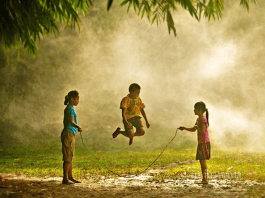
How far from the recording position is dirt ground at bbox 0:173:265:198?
5371 mm

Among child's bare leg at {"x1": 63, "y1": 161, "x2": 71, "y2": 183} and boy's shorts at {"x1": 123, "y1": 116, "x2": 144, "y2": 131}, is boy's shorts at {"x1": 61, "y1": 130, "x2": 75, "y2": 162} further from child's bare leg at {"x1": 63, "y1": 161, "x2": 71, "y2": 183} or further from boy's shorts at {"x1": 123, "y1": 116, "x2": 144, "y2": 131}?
boy's shorts at {"x1": 123, "y1": 116, "x2": 144, "y2": 131}

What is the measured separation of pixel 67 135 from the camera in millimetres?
6184

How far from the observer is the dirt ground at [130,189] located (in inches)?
211

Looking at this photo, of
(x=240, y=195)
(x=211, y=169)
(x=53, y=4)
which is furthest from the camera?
(x=211, y=169)

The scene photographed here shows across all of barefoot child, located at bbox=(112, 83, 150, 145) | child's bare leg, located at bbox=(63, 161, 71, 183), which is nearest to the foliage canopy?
barefoot child, located at bbox=(112, 83, 150, 145)

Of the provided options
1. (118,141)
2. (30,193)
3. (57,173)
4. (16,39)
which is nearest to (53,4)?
(16,39)

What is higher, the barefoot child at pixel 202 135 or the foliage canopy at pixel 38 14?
the foliage canopy at pixel 38 14

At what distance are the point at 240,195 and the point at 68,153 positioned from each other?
397 cm

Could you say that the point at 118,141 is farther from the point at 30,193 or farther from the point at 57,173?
the point at 30,193

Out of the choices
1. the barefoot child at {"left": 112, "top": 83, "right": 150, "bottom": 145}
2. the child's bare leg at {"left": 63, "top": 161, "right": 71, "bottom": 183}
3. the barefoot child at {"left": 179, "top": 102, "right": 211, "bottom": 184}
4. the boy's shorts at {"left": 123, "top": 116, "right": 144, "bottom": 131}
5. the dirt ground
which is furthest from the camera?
the child's bare leg at {"left": 63, "top": 161, "right": 71, "bottom": 183}

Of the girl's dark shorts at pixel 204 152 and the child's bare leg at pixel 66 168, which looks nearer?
the girl's dark shorts at pixel 204 152

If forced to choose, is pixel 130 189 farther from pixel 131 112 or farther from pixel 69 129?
pixel 69 129

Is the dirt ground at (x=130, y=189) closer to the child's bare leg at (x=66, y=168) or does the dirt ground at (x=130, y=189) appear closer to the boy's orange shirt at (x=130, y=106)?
the child's bare leg at (x=66, y=168)

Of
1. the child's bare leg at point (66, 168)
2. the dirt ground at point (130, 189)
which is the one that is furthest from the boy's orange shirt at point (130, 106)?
the child's bare leg at point (66, 168)
